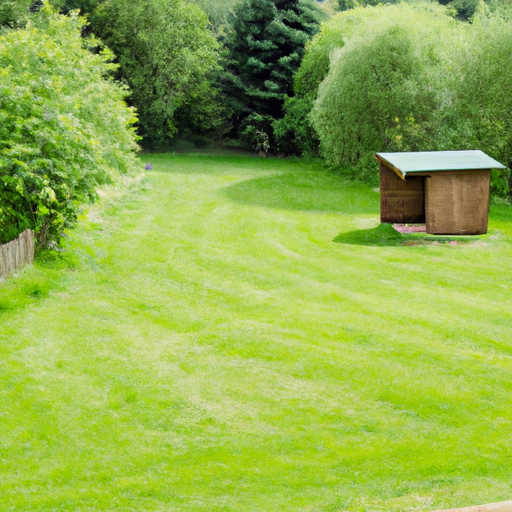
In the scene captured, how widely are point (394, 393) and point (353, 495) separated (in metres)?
2.44

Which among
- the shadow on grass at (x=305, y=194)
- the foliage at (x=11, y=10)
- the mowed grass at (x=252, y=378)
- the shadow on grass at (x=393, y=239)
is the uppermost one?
the foliage at (x=11, y=10)

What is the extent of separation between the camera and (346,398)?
336 inches

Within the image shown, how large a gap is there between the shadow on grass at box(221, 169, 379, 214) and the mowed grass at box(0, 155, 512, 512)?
6813 mm

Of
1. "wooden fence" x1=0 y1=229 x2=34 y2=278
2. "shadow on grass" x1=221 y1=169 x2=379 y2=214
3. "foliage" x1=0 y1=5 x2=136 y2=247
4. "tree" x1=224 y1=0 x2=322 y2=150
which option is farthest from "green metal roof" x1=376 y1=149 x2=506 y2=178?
"tree" x1=224 y1=0 x2=322 y2=150

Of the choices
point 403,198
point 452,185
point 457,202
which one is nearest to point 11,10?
point 403,198

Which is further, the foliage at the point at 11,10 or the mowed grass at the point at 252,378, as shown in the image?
the foliage at the point at 11,10

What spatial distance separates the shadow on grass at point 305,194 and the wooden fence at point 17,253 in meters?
11.6

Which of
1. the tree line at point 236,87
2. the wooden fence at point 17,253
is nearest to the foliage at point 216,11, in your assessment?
the tree line at point 236,87

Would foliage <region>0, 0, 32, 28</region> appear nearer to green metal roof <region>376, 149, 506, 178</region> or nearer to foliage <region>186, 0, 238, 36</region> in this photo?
foliage <region>186, 0, 238, 36</region>

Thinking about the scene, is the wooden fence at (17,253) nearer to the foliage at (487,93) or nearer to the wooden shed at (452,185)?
the wooden shed at (452,185)

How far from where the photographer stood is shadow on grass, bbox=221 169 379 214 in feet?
77.2

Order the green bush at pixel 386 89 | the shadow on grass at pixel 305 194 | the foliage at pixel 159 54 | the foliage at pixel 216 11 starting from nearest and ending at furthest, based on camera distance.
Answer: the shadow on grass at pixel 305 194 → the green bush at pixel 386 89 → the foliage at pixel 159 54 → the foliage at pixel 216 11

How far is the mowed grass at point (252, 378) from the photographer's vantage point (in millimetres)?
6617

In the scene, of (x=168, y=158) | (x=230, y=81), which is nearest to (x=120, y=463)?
(x=168, y=158)
